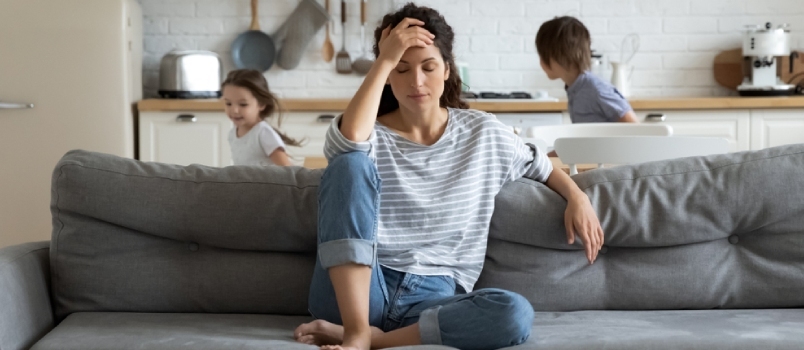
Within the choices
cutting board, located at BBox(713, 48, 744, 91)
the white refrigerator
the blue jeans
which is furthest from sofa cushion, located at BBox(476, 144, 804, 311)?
cutting board, located at BBox(713, 48, 744, 91)

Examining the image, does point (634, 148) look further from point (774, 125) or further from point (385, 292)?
point (774, 125)

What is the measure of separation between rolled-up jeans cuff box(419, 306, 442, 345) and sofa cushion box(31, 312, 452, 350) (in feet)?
0.26

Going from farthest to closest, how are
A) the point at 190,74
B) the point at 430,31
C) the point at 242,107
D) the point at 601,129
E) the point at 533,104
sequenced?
the point at 190,74 → the point at 533,104 → the point at 242,107 → the point at 601,129 → the point at 430,31

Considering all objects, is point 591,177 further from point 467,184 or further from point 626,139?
point 626,139

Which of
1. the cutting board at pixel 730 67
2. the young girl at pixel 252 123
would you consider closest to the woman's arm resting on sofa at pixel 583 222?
the young girl at pixel 252 123

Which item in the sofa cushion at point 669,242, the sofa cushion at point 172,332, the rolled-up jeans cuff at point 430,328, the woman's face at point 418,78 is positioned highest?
the woman's face at point 418,78

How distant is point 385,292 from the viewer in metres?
1.88

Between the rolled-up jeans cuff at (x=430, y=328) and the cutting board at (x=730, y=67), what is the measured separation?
12.1 ft

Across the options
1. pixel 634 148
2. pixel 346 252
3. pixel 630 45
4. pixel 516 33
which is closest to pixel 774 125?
pixel 630 45

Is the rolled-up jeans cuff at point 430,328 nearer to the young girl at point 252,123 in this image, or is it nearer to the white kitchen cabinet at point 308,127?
the young girl at point 252,123

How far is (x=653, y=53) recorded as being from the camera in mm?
5023

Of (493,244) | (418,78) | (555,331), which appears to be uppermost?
(418,78)

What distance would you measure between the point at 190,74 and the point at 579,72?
2.11 meters

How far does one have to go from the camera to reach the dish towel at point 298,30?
499cm
